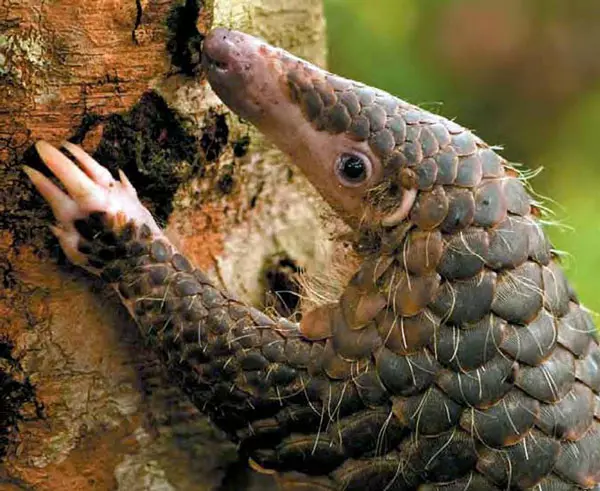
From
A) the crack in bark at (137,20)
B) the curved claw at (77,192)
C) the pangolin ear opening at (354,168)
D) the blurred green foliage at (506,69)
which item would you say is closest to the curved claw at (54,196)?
the curved claw at (77,192)

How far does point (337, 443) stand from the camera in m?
1.85

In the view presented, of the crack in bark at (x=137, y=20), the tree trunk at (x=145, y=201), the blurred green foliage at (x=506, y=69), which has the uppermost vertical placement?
the crack in bark at (x=137, y=20)

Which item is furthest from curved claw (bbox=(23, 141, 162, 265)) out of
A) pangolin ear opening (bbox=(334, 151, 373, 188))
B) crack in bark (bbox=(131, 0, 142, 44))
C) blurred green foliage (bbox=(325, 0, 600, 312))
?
blurred green foliage (bbox=(325, 0, 600, 312))

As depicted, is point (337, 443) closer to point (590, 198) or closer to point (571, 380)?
point (571, 380)

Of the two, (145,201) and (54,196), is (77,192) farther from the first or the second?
(145,201)

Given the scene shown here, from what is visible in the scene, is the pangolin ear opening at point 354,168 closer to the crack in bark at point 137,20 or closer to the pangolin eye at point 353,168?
the pangolin eye at point 353,168

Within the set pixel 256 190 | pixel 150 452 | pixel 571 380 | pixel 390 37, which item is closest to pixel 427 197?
pixel 571 380

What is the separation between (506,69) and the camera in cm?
460

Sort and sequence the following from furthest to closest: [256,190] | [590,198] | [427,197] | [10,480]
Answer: [590,198] < [256,190] < [10,480] < [427,197]

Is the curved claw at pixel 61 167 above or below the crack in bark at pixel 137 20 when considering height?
below

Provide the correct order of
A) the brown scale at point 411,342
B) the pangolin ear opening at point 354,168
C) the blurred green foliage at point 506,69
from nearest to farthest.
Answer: the brown scale at point 411,342 < the pangolin ear opening at point 354,168 < the blurred green foliage at point 506,69

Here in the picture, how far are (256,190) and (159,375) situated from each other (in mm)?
446

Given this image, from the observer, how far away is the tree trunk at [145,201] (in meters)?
1.79

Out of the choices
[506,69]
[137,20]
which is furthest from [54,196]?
[506,69]
